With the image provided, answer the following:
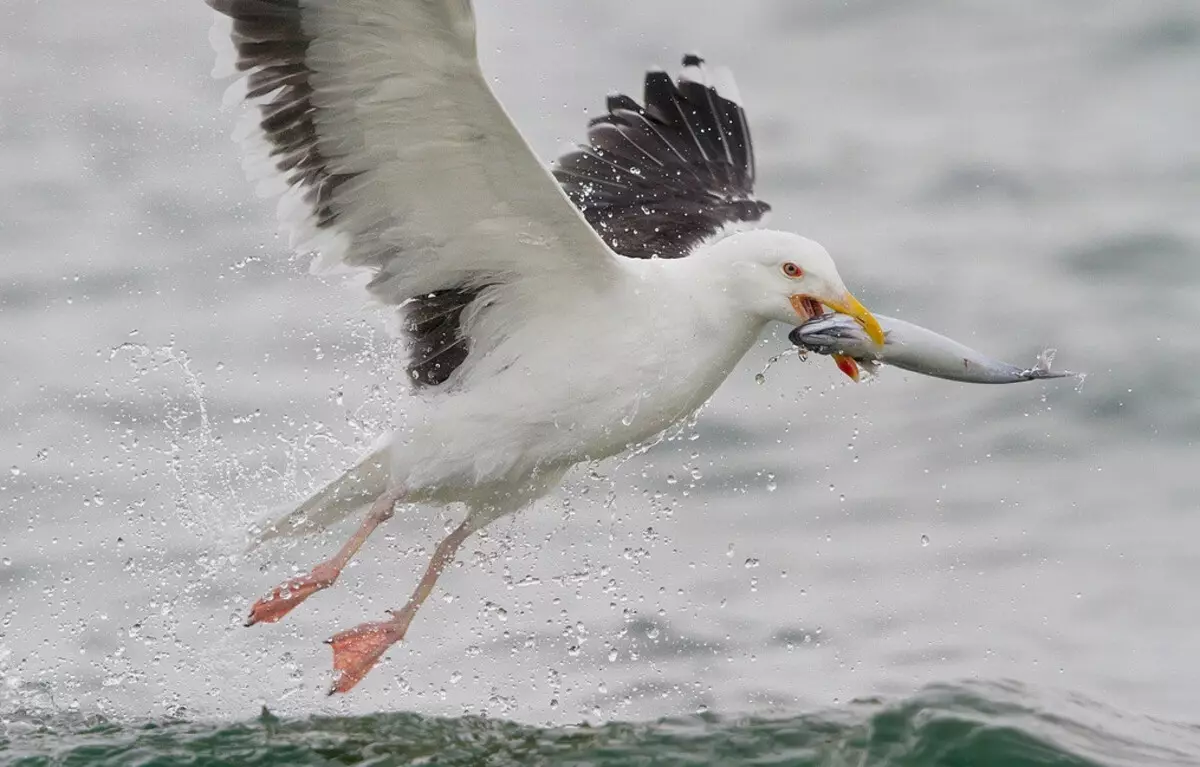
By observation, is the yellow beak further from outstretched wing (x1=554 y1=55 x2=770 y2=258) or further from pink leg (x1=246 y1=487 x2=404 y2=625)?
pink leg (x1=246 y1=487 x2=404 y2=625)

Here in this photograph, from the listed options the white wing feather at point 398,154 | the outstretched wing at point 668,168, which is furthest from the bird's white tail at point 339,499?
the outstretched wing at point 668,168

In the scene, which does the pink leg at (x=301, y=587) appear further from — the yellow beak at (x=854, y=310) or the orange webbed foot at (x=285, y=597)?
the yellow beak at (x=854, y=310)

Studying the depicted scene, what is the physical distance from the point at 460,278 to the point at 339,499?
3.46 feet

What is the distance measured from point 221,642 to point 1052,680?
3846 mm

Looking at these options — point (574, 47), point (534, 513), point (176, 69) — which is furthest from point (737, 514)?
point (176, 69)

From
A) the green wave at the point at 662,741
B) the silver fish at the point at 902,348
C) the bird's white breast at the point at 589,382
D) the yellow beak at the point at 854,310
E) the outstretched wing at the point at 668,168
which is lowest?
the green wave at the point at 662,741

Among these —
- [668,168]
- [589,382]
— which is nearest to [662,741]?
[589,382]

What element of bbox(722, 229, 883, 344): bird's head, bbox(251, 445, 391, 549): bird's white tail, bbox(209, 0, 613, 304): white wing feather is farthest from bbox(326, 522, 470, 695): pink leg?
bbox(722, 229, 883, 344): bird's head

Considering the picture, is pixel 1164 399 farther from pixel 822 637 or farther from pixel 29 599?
pixel 29 599

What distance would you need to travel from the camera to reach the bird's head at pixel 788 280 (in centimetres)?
675

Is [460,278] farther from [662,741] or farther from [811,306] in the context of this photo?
[662,741]

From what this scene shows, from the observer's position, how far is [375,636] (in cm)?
714

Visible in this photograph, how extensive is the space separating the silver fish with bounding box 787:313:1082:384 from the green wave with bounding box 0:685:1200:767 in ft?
4.20

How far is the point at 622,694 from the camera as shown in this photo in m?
8.05
